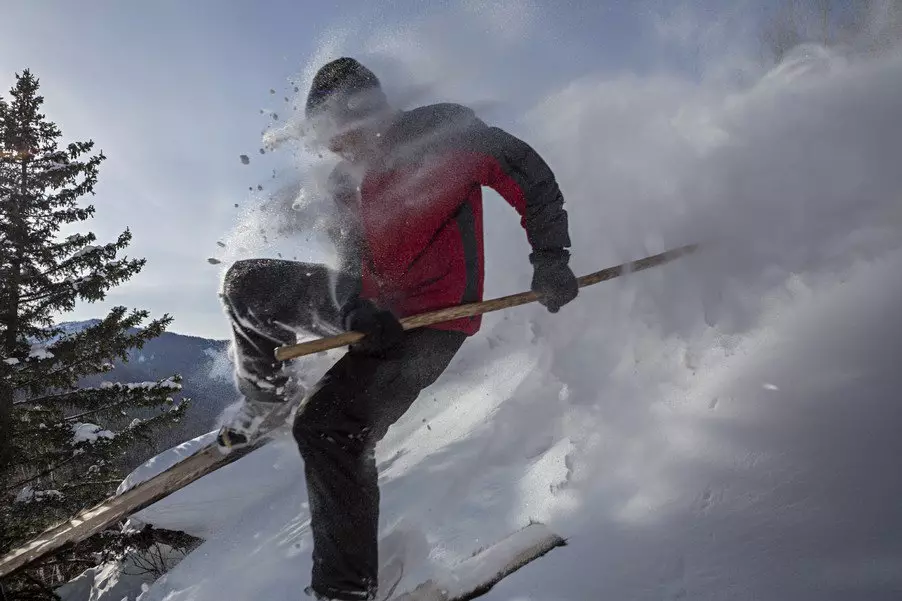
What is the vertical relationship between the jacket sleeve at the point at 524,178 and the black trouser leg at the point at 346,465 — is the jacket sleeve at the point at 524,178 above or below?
above

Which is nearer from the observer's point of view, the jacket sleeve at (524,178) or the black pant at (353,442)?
the black pant at (353,442)

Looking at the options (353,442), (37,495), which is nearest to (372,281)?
(353,442)

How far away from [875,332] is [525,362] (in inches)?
125

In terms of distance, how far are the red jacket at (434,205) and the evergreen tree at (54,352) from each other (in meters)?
8.70

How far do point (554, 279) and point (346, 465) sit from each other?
1.34m

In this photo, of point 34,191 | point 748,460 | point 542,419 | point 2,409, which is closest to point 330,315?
point 542,419

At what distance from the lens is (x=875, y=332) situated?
2.08m

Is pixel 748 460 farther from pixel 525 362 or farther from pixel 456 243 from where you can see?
pixel 525 362

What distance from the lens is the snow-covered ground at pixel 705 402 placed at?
1659 mm

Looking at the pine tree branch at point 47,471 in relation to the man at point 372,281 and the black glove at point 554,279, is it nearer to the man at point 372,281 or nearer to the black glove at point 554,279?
the man at point 372,281

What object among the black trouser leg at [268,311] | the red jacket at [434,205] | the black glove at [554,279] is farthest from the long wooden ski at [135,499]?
the black glove at [554,279]

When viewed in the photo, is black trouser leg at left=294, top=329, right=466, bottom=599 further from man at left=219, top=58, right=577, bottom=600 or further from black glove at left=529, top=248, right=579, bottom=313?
black glove at left=529, top=248, right=579, bottom=313

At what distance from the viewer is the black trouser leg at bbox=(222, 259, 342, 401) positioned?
8.87 feet

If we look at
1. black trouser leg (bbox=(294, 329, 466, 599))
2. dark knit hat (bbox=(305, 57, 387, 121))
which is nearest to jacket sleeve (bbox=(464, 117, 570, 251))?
dark knit hat (bbox=(305, 57, 387, 121))
